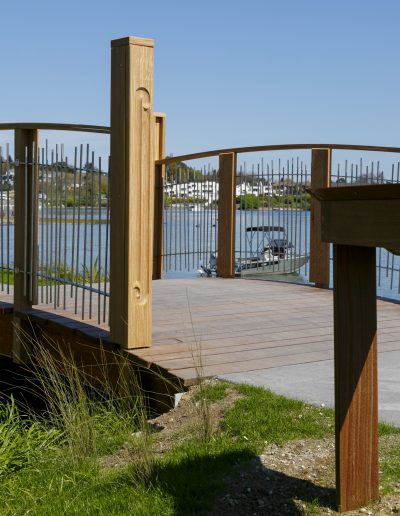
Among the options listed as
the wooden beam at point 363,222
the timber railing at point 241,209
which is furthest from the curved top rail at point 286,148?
the wooden beam at point 363,222

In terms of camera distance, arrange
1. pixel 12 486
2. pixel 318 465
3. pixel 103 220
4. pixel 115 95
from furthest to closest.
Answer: pixel 103 220 < pixel 115 95 < pixel 12 486 < pixel 318 465

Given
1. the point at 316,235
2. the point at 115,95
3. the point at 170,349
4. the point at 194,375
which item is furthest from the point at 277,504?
the point at 316,235

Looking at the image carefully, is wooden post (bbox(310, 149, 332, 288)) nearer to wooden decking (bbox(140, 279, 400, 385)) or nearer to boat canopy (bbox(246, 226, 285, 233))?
wooden decking (bbox(140, 279, 400, 385))

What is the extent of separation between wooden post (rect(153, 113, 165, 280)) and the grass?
6.99 metres

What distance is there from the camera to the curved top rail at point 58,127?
7.13m

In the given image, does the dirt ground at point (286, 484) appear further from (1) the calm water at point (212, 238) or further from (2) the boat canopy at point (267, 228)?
(2) the boat canopy at point (267, 228)

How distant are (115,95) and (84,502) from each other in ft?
10.5

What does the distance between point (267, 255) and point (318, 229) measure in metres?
2.49

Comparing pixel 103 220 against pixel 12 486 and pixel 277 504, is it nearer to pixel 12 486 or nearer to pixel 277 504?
pixel 12 486

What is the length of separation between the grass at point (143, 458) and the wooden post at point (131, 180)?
80 cm

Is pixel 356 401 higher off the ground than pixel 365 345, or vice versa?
pixel 365 345

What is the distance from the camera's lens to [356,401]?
3.91 m

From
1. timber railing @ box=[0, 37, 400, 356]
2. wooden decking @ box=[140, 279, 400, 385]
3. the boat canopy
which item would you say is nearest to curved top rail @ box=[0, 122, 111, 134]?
timber railing @ box=[0, 37, 400, 356]

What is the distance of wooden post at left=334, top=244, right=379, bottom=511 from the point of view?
12.7 feet
